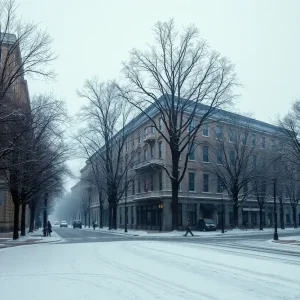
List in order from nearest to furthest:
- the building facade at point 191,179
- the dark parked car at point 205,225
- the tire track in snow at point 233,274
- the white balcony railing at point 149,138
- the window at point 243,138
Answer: the tire track in snow at point 233,274
the dark parked car at point 205,225
the window at point 243,138
the building facade at point 191,179
the white balcony railing at point 149,138

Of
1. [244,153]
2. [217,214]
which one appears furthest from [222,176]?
[217,214]

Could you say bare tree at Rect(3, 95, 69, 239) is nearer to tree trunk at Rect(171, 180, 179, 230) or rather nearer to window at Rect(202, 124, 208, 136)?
tree trunk at Rect(171, 180, 179, 230)

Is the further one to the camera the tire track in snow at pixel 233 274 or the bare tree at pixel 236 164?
the bare tree at pixel 236 164

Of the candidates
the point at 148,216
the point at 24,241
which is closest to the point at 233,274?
the point at 24,241

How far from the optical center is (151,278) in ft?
37.5

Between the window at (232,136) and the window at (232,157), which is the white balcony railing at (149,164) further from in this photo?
the window at (232,136)

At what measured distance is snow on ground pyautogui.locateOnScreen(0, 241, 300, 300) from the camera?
30.3 feet

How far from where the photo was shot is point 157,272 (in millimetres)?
12500

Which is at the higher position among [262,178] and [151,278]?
[262,178]

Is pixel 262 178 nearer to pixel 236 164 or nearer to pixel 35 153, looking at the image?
pixel 236 164

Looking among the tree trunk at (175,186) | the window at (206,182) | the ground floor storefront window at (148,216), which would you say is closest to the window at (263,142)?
the window at (206,182)

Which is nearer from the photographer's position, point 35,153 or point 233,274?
point 233,274

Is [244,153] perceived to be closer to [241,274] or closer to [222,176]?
[222,176]

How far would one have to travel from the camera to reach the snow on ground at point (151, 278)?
9242 millimetres
